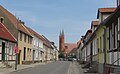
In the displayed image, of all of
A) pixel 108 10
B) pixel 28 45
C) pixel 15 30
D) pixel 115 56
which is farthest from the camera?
pixel 28 45

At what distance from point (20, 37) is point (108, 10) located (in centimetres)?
2777

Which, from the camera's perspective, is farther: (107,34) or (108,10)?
(108,10)

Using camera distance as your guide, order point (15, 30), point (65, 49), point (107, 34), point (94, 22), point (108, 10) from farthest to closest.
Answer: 1. point (65, 49)
2. point (15, 30)
3. point (94, 22)
4. point (108, 10)
5. point (107, 34)

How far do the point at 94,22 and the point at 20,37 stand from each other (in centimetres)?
1781

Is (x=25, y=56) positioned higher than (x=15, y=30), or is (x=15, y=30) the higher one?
(x=15, y=30)

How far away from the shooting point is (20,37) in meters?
55.2

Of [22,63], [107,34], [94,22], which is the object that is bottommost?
[22,63]

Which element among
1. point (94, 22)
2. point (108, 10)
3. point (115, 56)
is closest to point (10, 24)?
point (94, 22)

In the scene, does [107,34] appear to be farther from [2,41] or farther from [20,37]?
[20,37]

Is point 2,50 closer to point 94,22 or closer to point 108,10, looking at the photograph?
point 94,22

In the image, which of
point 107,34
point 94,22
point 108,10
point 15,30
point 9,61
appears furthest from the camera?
point 15,30

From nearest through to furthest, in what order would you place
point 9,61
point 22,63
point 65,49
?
1. point 9,61
2. point 22,63
3. point 65,49

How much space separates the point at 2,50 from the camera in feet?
141

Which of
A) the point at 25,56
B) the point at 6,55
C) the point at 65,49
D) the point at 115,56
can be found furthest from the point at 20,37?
the point at 65,49
